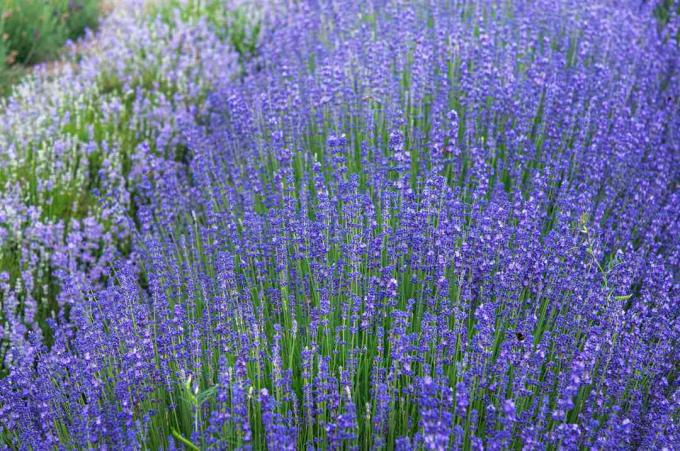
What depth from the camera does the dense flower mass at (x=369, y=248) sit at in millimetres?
2613

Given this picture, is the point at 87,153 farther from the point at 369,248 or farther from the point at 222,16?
the point at 222,16

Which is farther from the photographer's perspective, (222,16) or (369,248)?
(222,16)

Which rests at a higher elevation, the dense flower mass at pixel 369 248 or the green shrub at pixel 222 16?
the green shrub at pixel 222 16

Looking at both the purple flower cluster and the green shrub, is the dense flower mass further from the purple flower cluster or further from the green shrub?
the green shrub

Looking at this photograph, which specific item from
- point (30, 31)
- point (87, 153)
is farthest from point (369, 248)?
point (30, 31)

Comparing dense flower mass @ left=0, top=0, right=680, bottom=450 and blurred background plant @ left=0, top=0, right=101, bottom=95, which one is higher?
blurred background plant @ left=0, top=0, right=101, bottom=95

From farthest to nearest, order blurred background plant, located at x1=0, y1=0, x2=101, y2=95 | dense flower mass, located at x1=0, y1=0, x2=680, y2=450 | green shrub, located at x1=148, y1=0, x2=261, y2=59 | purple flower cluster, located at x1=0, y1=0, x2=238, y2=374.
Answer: green shrub, located at x1=148, y1=0, x2=261, y2=59 → blurred background plant, located at x1=0, y1=0, x2=101, y2=95 → purple flower cluster, located at x1=0, y1=0, x2=238, y2=374 → dense flower mass, located at x1=0, y1=0, x2=680, y2=450

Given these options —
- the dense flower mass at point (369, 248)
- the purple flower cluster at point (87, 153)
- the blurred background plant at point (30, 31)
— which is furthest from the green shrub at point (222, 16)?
the dense flower mass at point (369, 248)

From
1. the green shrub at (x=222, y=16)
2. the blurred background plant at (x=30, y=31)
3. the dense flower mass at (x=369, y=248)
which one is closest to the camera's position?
the dense flower mass at (x=369, y=248)

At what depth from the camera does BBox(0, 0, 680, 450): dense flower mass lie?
2.61 meters

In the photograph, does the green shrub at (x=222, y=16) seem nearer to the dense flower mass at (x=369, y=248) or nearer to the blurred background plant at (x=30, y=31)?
the blurred background plant at (x=30, y=31)

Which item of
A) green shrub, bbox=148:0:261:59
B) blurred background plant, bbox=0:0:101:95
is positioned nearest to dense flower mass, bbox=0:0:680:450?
blurred background plant, bbox=0:0:101:95

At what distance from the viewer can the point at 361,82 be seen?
4.48m

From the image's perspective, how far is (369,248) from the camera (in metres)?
3.14
